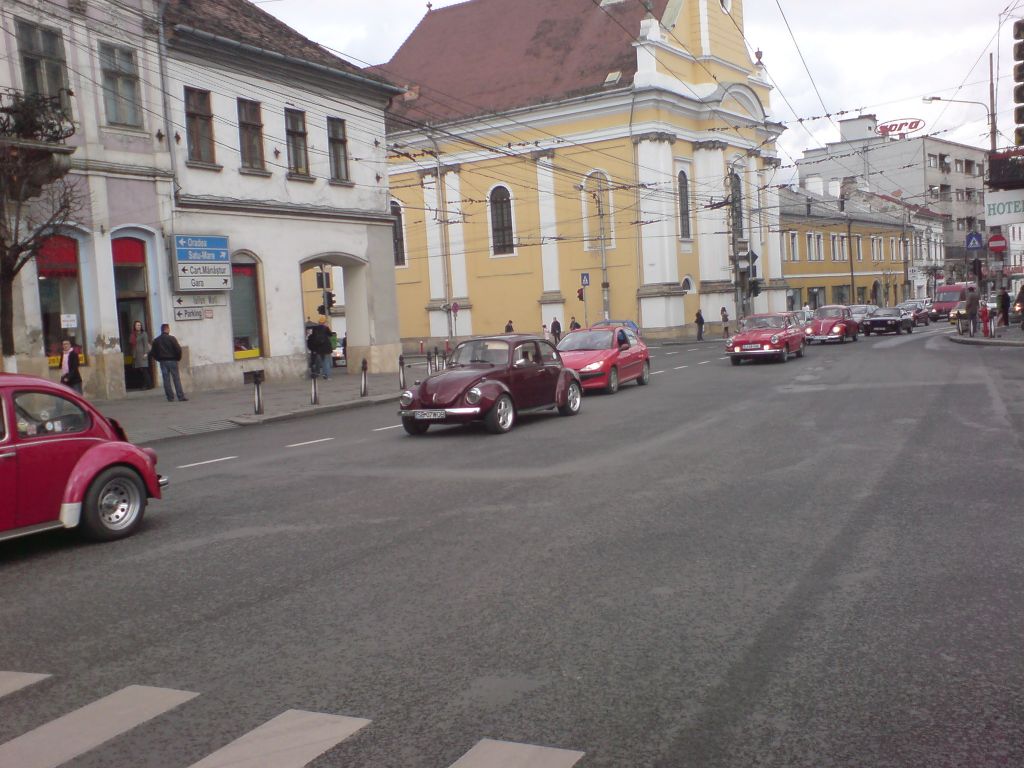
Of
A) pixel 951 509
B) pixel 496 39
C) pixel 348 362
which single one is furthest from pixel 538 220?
pixel 951 509

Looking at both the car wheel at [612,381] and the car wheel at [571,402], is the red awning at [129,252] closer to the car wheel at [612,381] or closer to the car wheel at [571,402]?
the car wheel at [612,381]

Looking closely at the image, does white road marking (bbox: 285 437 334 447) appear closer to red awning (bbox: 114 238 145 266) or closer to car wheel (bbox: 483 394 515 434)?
car wheel (bbox: 483 394 515 434)

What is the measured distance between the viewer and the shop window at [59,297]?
22.0 metres

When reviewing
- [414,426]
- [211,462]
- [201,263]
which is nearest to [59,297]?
[201,263]

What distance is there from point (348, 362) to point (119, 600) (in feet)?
87.1

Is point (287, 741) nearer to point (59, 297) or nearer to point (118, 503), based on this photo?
point (118, 503)

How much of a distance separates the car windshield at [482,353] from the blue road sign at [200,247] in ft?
35.9

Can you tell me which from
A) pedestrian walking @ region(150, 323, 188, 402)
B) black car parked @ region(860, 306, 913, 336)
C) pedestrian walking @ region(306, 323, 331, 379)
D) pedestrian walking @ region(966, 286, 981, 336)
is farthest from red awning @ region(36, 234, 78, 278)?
black car parked @ region(860, 306, 913, 336)

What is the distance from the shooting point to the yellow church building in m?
55.1

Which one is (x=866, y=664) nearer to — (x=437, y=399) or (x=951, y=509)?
(x=951, y=509)

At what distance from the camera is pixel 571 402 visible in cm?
1798

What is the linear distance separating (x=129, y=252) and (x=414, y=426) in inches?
465

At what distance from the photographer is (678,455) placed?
12133mm

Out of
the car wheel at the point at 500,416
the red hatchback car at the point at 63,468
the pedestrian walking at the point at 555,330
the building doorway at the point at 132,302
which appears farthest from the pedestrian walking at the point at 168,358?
the pedestrian walking at the point at 555,330
